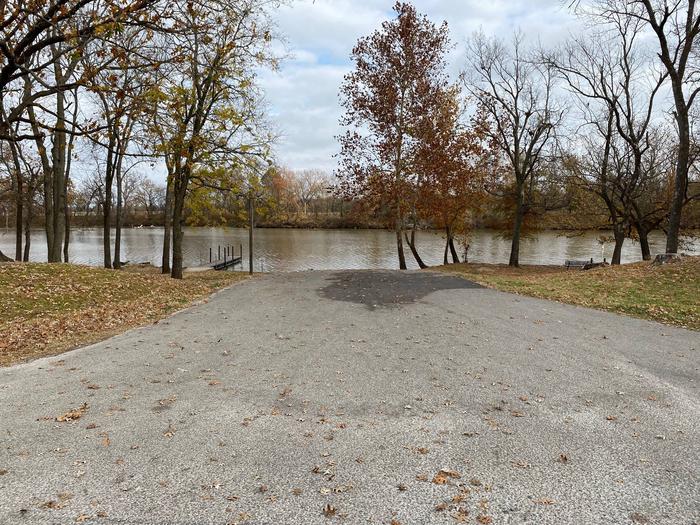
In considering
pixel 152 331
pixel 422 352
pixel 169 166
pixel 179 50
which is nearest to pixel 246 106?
pixel 169 166

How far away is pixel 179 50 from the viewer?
819 cm

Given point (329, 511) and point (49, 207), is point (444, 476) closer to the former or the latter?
point (329, 511)

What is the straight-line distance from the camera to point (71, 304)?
29.2 feet

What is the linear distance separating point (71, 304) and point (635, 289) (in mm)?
12232

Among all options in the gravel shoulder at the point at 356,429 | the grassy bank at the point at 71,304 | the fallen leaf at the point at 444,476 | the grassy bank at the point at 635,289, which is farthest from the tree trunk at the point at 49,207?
the fallen leaf at the point at 444,476

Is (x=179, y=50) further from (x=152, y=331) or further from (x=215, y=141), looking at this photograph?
(x=215, y=141)

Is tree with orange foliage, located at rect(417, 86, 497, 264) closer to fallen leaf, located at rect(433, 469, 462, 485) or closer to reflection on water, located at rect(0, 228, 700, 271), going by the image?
reflection on water, located at rect(0, 228, 700, 271)

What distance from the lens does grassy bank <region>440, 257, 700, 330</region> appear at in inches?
344

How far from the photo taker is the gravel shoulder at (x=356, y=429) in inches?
106

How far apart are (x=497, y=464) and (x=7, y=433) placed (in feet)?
12.1

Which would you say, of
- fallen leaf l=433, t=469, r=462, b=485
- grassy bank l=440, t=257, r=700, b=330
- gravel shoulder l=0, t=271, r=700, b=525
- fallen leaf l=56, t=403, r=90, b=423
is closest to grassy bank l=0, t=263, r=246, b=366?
gravel shoulder l=0, t=271, r=700, b=525

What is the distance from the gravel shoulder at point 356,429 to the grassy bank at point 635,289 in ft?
5.94

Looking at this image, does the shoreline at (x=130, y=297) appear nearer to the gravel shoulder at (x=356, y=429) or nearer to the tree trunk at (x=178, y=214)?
the gravel shoulder at (x=356, y=429)

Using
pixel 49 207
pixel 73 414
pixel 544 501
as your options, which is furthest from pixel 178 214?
pixel 544 501
